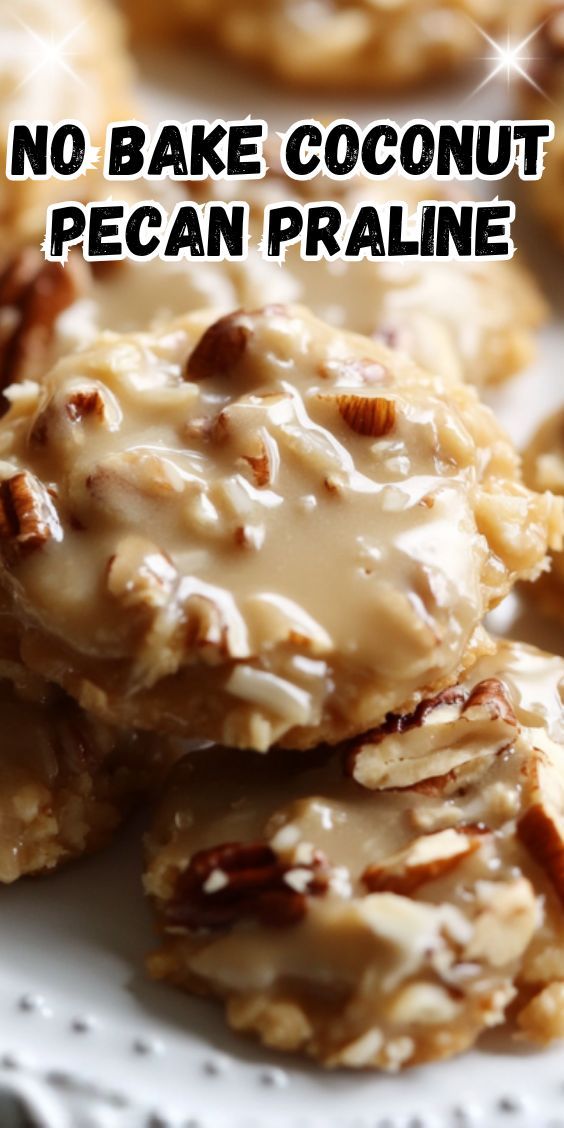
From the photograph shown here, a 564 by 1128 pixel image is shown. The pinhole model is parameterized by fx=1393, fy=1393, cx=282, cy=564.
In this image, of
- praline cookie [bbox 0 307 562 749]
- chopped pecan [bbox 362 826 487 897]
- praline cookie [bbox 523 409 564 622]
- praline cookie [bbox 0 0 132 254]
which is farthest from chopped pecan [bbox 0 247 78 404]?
chopped pecan [bbox 362 826 487 897]

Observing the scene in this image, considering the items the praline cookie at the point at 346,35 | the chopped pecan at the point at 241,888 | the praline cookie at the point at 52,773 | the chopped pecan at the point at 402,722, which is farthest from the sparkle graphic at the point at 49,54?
the chopped pecan at the point at 241,888

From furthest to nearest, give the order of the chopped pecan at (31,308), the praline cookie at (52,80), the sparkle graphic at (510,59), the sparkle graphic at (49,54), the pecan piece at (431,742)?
the sparkle graphic at (510,59) < the sparkle graphic at (49,54) < the praline cookie at (52,80) < the chopped pecan at (31,308) < the pecan piece at (431,742)

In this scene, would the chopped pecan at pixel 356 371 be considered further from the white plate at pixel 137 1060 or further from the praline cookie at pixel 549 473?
the white plate at pixel 137 1060

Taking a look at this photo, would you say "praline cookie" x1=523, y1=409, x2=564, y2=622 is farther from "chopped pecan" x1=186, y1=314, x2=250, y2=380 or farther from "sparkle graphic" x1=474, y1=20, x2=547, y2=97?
"sparkle graphic" x1=474, y1=20, x2=547, y2=97

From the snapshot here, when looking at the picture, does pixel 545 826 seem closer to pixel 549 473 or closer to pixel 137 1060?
pixel 137 1060

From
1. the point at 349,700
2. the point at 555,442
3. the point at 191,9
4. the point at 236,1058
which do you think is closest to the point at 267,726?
the point at 349,700

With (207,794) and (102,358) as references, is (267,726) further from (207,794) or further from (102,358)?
(102,358)
